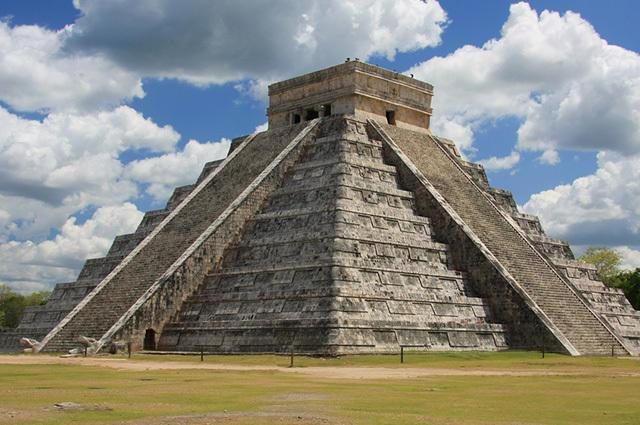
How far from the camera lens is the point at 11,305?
233ft

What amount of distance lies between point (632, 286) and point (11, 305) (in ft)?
163

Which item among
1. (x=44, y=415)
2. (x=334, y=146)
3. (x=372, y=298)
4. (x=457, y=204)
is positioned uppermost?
(x=334, y=146)

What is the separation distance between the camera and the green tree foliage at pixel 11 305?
68.9 m

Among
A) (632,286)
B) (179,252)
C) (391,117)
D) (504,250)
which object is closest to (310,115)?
(391,117)

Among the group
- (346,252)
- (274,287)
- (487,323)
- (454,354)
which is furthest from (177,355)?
(487,323)

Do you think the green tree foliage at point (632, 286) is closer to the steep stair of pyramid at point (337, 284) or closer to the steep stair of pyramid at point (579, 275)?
the steep stair of pyramid at point (579, 275)

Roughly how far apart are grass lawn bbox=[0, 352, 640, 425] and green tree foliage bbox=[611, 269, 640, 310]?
3034 centimetres

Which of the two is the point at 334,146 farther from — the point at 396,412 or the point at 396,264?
the point at 396,412

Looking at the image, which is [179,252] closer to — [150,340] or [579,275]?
[150,340]

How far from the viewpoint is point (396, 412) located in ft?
34.9

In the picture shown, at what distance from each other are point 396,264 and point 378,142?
7839 mm

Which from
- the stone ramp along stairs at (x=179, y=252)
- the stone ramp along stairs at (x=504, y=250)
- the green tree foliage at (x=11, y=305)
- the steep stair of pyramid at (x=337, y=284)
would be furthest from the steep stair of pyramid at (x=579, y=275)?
the green tree foliage at (x=11, y=305)

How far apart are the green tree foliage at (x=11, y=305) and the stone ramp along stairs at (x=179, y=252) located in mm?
39667

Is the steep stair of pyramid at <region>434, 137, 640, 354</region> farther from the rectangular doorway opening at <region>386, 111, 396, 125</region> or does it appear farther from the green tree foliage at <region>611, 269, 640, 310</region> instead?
the green tree foliage at <region>611, 269, 640, 310</region>
